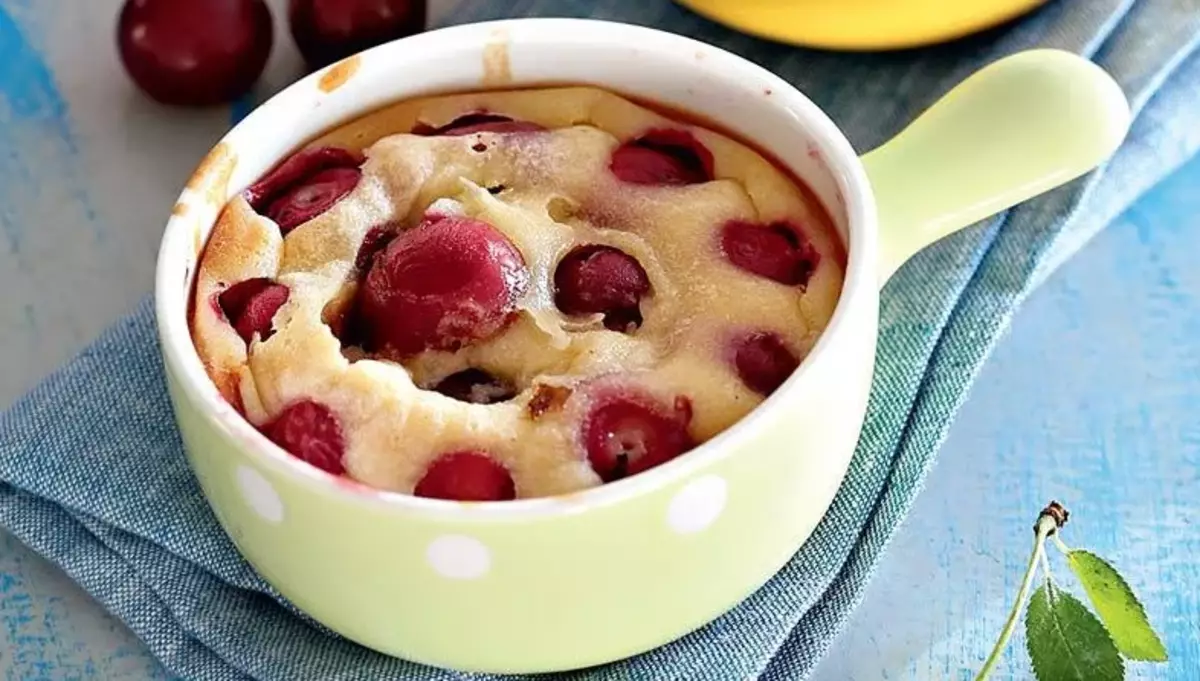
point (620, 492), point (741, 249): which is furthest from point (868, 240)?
point (620, 492)

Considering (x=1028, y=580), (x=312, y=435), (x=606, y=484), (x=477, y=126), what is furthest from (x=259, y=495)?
(x=1028, y=580)

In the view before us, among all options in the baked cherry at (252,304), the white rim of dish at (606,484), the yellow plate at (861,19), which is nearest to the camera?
the white rim of dish at (606,484)

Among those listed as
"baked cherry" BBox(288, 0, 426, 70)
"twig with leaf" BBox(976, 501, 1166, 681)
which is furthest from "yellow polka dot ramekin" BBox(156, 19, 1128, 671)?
"baked cherry" BBox(288, 0, 426, 70)

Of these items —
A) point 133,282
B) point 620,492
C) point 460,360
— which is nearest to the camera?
point 620,492

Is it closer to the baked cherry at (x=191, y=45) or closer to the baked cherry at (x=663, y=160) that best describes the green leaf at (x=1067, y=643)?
the baked cherry at (x=663, y=160)

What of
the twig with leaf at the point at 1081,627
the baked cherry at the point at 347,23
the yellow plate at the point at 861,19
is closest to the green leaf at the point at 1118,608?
the twig with leaf at the point at 1081,627

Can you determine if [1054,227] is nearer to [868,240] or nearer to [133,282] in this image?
[868,240]
